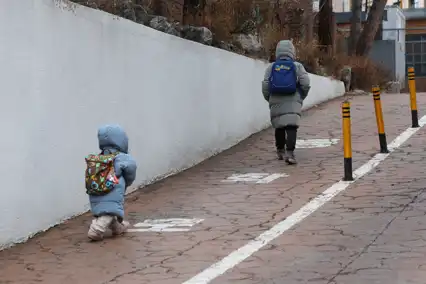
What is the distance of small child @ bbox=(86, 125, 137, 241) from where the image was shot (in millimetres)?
8547

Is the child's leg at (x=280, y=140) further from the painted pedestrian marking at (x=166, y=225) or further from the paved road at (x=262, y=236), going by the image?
the painted pedestrian marking at (x=166, y=225)

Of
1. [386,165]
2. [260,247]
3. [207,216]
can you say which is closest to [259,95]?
[386,165]

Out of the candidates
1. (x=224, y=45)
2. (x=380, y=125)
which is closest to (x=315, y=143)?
(x=380, y=125)

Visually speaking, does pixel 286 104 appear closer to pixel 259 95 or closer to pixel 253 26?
pixel 259 95

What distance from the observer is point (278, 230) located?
8.54m

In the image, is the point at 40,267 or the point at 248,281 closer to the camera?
the point at 248,281

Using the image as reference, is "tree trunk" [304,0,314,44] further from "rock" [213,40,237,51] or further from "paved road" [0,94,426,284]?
"paved road" [0,94,426,284]

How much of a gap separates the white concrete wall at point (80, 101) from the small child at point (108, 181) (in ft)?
2.43

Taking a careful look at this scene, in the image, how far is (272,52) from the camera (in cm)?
1981

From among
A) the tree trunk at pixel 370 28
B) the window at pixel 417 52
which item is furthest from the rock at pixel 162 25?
the window at pixel 417 52

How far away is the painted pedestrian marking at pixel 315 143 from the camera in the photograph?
14.5 m

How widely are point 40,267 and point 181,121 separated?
574 cm

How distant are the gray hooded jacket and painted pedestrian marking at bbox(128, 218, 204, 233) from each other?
3.62m

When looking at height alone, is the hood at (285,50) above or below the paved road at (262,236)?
above
